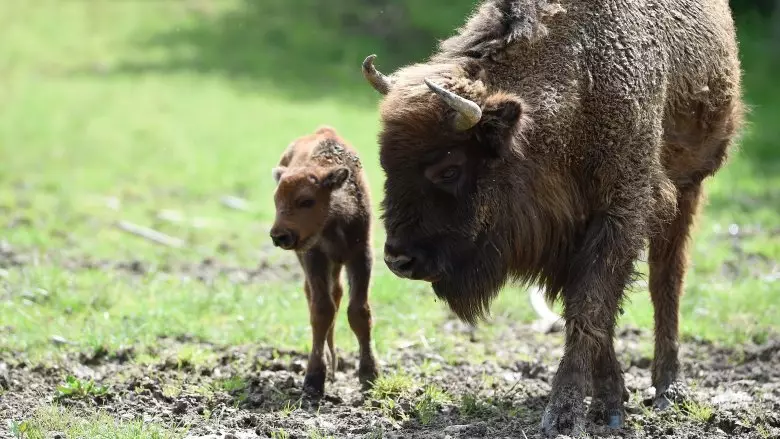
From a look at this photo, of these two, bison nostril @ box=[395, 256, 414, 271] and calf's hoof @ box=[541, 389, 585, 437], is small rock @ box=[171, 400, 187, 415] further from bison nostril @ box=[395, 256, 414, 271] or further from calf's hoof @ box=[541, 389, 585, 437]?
calf's hoof @ box=[541, 389, 585, 437]

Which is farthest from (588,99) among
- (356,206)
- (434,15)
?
(434,15)

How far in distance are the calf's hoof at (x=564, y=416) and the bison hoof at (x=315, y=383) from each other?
5.06ft

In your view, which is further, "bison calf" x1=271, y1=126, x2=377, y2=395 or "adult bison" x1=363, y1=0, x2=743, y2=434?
"bison calf" x1=271, y1=126, x2=377, y2=395

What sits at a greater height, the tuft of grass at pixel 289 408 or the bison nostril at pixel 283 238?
the bison nostril at pixel 283 238

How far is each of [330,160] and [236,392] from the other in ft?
5.23

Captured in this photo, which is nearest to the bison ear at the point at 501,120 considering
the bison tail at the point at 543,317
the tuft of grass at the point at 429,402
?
the tuft of grass at the point at 429,402

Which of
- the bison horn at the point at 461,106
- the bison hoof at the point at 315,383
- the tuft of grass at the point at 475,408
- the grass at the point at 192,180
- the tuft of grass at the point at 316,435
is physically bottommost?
the grass at the point at 192,180

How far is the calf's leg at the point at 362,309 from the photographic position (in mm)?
6941

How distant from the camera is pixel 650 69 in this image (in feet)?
20.3

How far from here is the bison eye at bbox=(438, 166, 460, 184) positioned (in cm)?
571

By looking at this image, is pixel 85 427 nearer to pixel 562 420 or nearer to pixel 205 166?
pixel 562 420

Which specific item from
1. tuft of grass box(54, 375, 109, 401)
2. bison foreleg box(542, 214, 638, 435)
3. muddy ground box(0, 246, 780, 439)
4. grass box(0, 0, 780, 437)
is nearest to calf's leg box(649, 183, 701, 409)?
muddy ground box(0, 246, 780, 439)

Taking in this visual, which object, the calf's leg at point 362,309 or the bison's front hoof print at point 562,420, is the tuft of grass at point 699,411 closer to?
the bison's front hoof print at point 562,420

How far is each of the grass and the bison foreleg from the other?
2.08m
